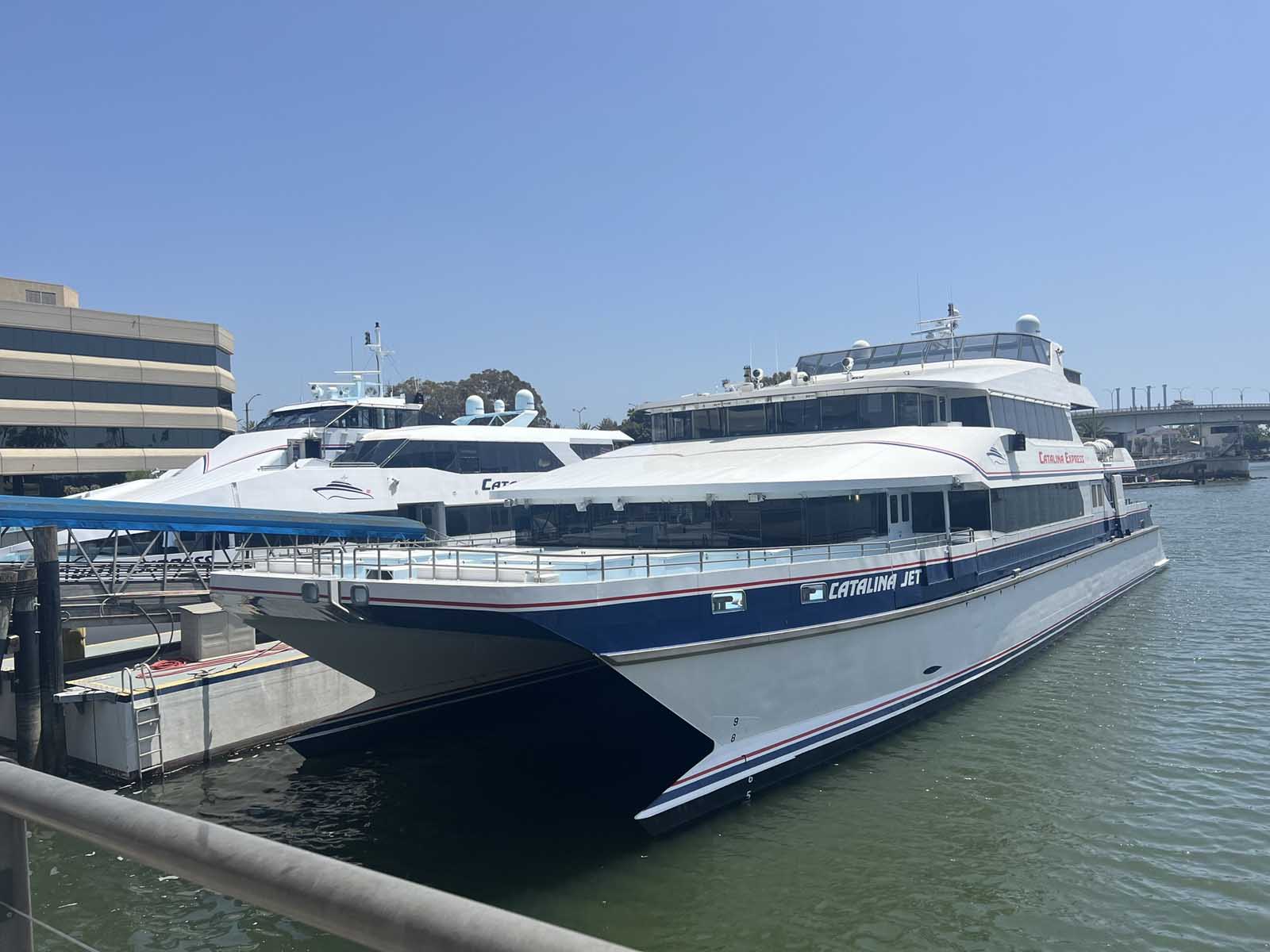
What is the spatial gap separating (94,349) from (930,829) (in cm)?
4628

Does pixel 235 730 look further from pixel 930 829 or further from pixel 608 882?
pixel 930 829

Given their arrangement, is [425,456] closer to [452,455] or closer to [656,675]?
[452,455]

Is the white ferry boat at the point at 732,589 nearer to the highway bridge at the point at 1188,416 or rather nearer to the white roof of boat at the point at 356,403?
the white roof of boat at the point at 356,403

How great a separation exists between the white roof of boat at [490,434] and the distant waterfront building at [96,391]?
2488cm

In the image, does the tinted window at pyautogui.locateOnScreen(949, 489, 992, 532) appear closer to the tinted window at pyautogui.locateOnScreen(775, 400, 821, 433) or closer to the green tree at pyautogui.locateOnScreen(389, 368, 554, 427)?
the tinted window at pyautogui.locateOnScreen(775, 400, 821, 433)

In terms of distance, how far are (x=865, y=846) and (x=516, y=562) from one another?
507 cm

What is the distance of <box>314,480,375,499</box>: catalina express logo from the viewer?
73.3 feet

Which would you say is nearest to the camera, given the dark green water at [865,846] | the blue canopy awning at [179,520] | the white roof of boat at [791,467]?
the dark green water at [865,846]

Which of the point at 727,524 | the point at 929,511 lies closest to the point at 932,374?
the point at 929,511

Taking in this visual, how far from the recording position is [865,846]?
1027 cm

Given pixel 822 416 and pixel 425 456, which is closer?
pixel 822 416

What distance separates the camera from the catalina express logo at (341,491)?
22.3 meters

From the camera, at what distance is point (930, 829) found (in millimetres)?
10625

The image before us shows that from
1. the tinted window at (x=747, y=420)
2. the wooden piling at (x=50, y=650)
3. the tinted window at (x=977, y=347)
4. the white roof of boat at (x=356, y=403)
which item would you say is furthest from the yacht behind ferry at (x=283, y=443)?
the tinted window at (x=977, y=347)
